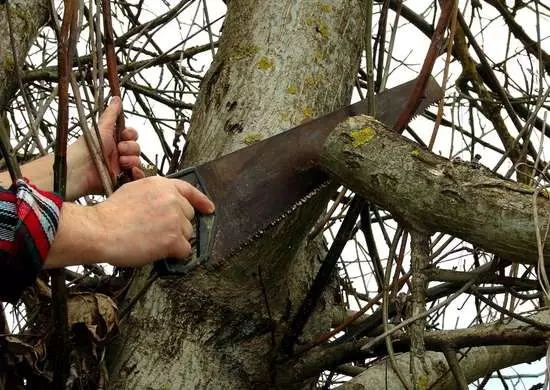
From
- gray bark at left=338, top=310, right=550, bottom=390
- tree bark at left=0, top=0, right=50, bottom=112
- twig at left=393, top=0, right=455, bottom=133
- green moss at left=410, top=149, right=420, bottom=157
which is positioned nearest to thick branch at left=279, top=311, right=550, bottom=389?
gray bark at left=338, top=310, right=550, bottom=390

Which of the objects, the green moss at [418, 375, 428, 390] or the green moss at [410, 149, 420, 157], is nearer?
the green moss at [410, 149, 420, 157]

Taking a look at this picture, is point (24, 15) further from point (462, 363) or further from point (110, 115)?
point (462, 363)

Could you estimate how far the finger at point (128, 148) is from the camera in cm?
214

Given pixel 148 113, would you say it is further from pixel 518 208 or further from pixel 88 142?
pixel 518 208

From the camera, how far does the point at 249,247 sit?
6.39ft

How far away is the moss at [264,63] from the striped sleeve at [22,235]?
0.76 metres

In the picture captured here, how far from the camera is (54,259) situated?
159cm

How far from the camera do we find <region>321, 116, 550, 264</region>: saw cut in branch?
1.59 m

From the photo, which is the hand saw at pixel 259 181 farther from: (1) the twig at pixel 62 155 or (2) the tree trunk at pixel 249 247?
(1) the twig at pixel 62 155

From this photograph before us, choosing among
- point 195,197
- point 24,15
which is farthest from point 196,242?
point 24,15

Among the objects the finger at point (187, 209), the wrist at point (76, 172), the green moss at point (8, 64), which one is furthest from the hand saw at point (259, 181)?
the green moss at point (8, 64)

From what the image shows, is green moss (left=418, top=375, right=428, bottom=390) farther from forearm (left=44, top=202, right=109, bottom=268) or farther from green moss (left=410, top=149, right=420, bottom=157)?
forearm (left=44, top=202, right=109, bottom=268)

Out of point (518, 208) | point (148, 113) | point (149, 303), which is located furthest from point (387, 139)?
point (148, 113)

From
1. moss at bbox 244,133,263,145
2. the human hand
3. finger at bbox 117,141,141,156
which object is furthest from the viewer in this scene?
finger at bbox 117,141,141,156
